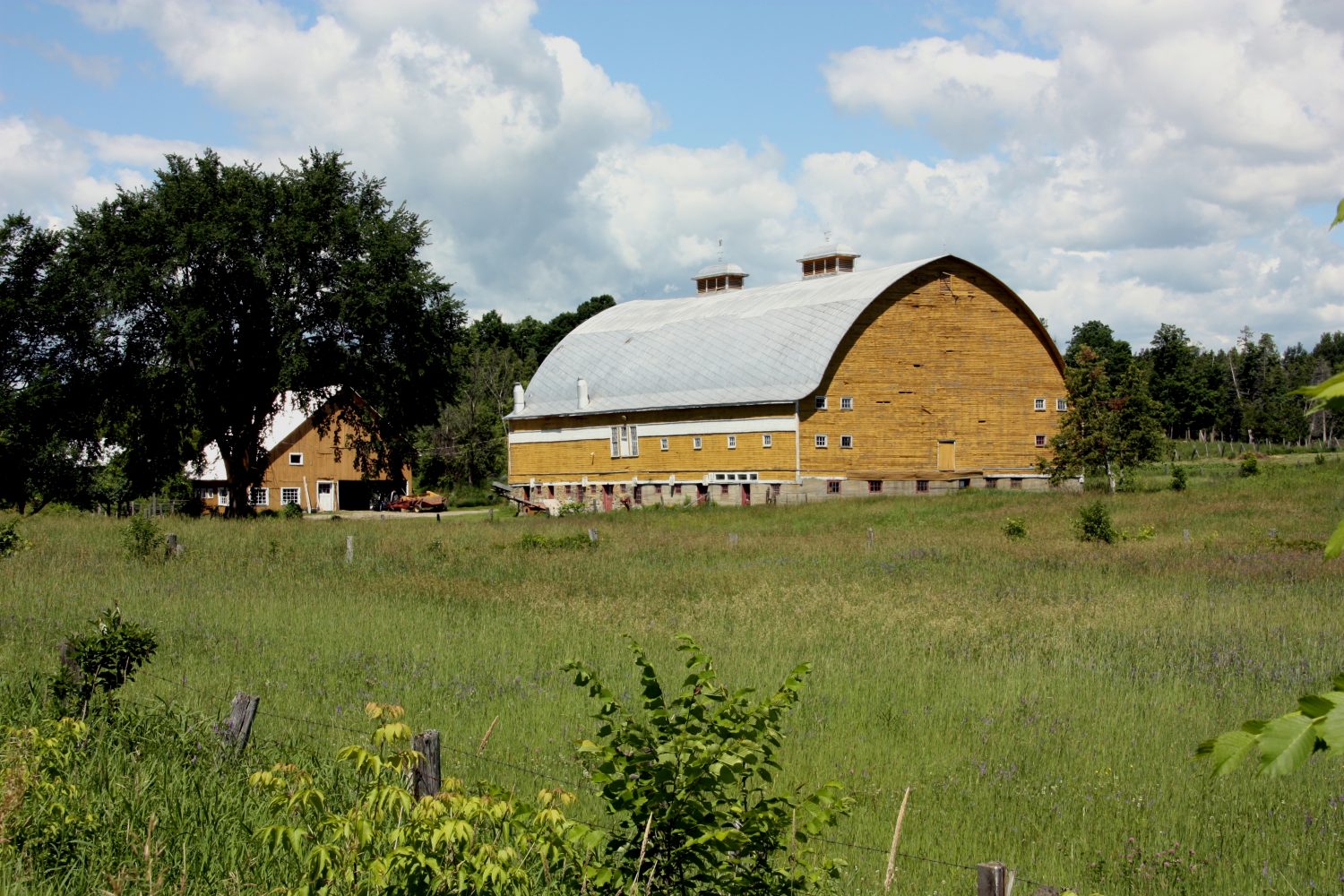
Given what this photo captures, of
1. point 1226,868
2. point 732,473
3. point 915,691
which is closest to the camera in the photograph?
point 1226,868

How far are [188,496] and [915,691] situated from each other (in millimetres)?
58765

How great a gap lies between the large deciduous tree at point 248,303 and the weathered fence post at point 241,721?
34905 millimetres

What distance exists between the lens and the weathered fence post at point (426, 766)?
610 cm

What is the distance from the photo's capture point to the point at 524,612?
18109 millimetres

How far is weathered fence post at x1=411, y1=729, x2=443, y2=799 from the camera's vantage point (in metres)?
6.10

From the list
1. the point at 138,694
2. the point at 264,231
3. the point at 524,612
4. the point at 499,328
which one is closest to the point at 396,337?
the point at 264,231

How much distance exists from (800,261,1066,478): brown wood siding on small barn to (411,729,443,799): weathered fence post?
42.3m

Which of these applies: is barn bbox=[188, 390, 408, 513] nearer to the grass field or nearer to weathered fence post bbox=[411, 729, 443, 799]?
the grass field

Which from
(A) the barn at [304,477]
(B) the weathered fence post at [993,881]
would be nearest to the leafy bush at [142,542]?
(B) the weathered fence post at [993,881]

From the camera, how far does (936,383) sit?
51406 mm

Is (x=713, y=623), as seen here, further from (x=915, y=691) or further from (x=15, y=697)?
(x=15, y=697)

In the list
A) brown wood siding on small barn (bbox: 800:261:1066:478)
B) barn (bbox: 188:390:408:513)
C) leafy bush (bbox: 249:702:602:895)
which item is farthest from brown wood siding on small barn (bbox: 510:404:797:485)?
leafy bush (bbox: 249:702:602:895)

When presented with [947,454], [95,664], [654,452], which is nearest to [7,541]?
[95,664]

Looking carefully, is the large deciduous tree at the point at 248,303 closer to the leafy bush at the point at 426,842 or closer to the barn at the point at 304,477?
the barn at the point at 304,477
